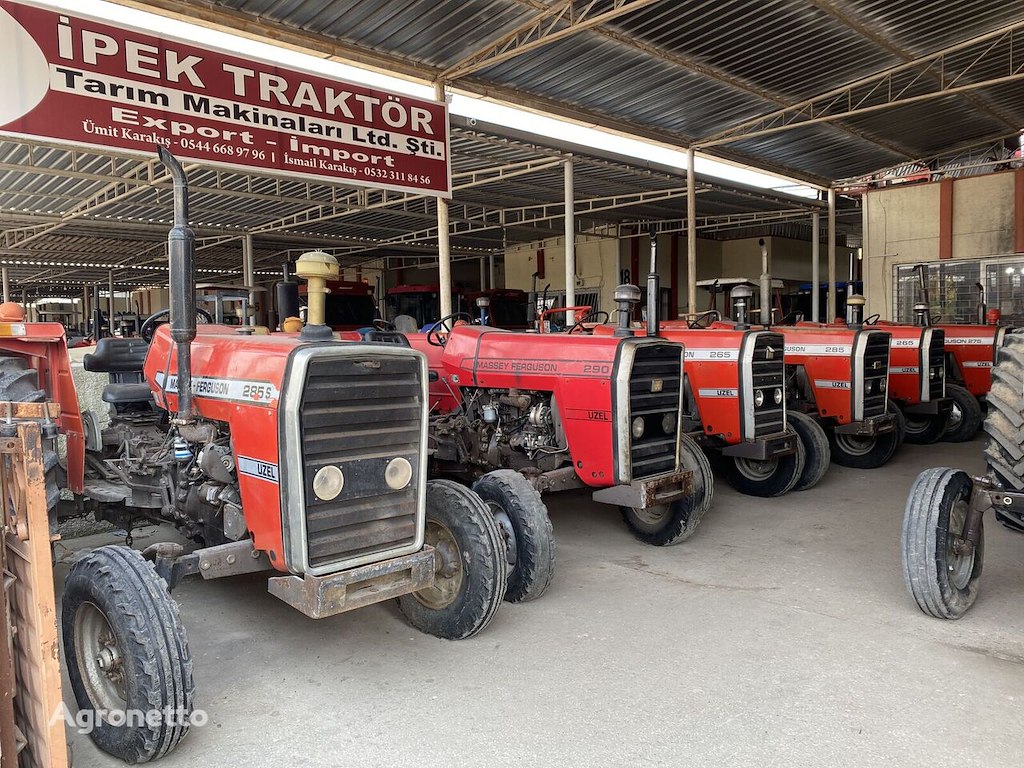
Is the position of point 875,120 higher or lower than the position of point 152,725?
higher

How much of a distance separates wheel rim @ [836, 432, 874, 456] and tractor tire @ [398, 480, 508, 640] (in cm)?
515

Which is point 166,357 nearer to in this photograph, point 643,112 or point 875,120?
point 643,112

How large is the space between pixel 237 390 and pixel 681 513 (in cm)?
294

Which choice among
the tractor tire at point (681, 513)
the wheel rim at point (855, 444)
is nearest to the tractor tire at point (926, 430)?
the wheel rim at point (855, 444)

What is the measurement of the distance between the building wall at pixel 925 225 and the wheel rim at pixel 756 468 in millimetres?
9239

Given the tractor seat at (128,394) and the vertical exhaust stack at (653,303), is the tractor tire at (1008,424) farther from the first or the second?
the tractor seat at (128,394)

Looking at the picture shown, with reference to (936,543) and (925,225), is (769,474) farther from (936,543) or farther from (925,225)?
(925,225)

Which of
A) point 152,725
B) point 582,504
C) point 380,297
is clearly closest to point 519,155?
point 582,504

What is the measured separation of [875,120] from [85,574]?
500 inches

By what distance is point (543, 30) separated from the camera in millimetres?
7594

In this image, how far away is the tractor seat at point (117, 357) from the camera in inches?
178

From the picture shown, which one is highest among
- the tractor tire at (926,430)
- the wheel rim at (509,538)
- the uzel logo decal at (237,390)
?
the uzel logo decal at (237,390)

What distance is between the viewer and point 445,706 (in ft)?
9.50

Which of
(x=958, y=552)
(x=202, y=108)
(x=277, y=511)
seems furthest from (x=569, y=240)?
(x=277, y=511)
